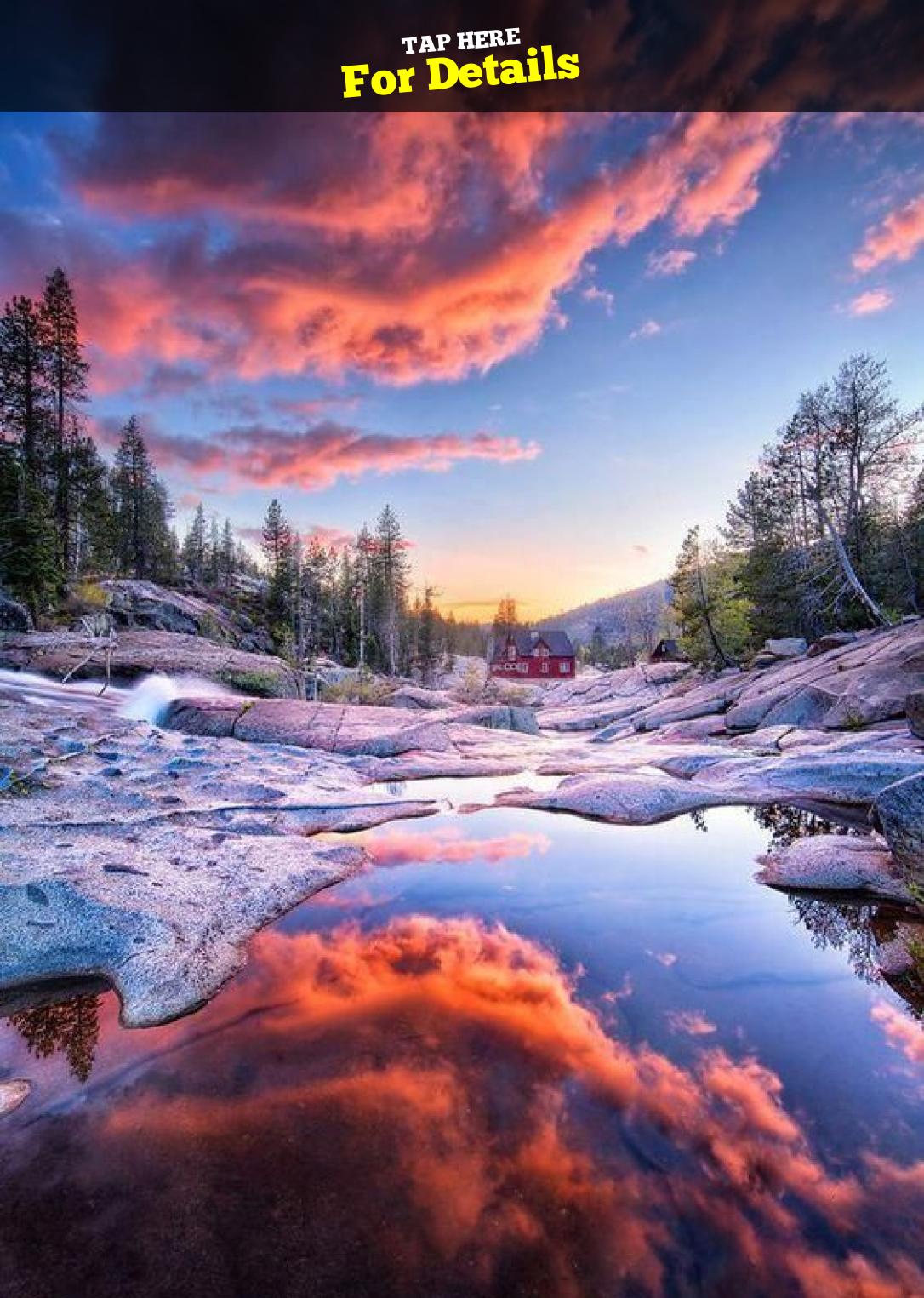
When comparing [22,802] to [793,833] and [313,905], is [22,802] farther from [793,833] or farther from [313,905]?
[793,833]

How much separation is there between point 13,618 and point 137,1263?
77.4ft

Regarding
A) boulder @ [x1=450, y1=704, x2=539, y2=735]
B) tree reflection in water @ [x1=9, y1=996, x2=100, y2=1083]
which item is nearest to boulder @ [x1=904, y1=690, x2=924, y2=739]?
boulder @ [x1=450, y1=704, x2=539, y2=735]

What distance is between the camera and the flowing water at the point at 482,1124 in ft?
7.83

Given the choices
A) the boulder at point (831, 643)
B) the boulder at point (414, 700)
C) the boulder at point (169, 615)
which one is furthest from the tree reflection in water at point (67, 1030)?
the boulder at point (169, 615)

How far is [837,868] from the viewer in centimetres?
668

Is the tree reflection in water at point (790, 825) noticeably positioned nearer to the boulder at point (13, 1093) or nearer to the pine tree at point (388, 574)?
the boulder at point (13, 1093)

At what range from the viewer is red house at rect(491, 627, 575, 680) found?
8341cm

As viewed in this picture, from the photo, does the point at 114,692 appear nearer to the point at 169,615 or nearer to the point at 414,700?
the point at 414,700

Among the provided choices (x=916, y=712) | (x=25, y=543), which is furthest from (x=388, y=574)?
(x=916, y=712)

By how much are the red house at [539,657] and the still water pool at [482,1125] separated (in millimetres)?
77406

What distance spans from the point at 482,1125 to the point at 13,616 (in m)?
24.0

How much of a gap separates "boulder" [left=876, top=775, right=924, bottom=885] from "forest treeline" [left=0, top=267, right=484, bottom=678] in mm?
29677

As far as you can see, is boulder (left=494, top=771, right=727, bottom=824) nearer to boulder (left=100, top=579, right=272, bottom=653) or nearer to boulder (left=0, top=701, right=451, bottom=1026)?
boulder (left=0, top=701, right=451, bottom=1026)

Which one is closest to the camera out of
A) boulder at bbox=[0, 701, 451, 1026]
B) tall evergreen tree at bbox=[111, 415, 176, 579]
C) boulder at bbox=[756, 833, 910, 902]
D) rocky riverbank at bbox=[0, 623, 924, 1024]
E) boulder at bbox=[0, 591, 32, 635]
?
boulder at bbox=[0, 701, 451, 1026]
